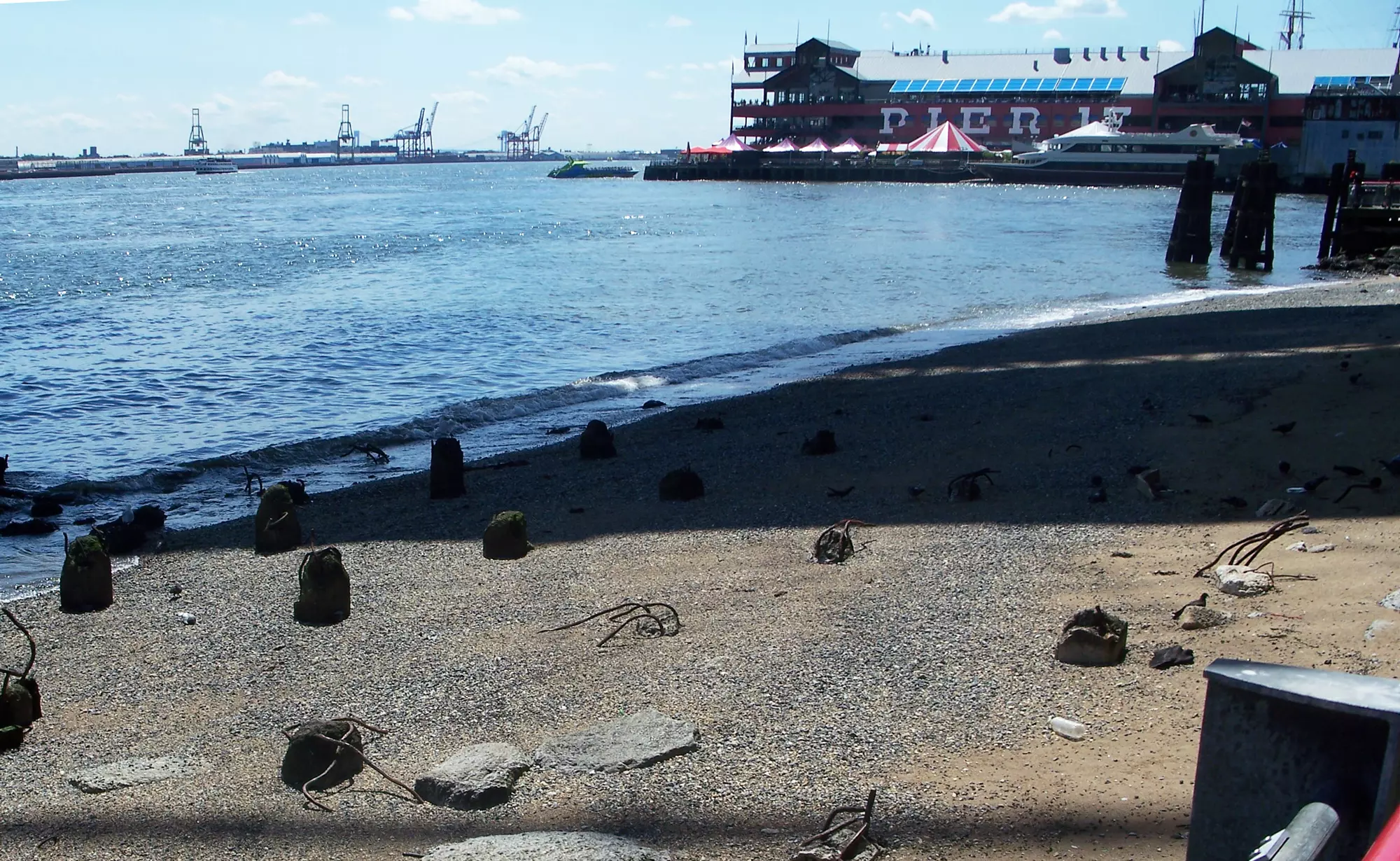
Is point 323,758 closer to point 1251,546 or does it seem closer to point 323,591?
point 323,591

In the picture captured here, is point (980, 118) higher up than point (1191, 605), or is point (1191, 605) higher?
point (980, 118)

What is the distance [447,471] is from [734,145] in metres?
95.0

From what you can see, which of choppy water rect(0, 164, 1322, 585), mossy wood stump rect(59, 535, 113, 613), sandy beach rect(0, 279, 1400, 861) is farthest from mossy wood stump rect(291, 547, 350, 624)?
choppy water rect(0, 164, 1322, 585)

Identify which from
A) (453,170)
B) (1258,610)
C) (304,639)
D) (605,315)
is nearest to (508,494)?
(304,639)

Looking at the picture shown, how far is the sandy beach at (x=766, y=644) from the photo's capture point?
3.86 metres

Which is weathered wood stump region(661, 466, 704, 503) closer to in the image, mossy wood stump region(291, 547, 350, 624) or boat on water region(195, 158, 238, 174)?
mossy wood stump region(291, 547, 350, 624)

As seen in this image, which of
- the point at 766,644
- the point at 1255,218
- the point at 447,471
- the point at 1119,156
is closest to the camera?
the point at 766,644

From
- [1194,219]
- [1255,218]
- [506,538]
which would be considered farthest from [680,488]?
[1194,219]

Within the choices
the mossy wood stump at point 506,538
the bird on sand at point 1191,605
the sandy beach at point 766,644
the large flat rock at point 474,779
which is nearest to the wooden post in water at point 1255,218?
the sandy beach at point 766,644

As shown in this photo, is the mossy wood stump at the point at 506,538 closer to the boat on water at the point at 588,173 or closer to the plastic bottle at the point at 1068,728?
the plastic bottle at the point at 1068,728

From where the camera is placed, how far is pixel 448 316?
2614 centimetres

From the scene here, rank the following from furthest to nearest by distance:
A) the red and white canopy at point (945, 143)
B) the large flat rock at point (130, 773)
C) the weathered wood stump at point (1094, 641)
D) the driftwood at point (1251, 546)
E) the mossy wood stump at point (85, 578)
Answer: the red and white canopy at point (945, 143), the mossy wood stump at point (85, 578), the driftwood at point (1251, 546), the weathered wood stump at point (1094, 641), the large flat rock at point (130, 773)

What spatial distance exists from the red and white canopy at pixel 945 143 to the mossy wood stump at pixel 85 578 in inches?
3424

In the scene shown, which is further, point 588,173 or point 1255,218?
point 588,173
